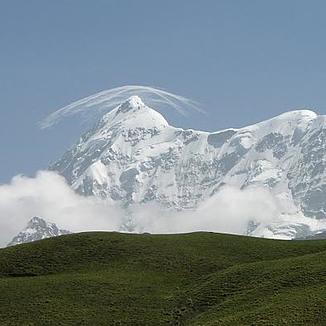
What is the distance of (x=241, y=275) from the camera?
7831cm

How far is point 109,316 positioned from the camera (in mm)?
71438

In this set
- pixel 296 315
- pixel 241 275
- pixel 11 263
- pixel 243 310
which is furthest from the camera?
pixel 11 263

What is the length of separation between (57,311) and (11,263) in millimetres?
19309

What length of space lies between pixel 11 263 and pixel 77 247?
832cm

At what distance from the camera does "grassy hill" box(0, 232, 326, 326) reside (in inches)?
2714

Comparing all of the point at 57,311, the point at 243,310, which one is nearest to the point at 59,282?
the point at 57,311

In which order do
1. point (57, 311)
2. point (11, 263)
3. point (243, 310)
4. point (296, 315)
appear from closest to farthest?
point (296, 315) → point (243, 310) → point (57, 311) → point (11, 263)

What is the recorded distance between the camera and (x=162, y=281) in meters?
81.5

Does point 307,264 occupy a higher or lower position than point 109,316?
higher

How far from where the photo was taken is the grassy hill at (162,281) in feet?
226

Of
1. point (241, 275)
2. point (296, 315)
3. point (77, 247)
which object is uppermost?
point (77, 247)

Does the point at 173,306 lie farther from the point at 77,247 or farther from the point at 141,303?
the point at 77,247

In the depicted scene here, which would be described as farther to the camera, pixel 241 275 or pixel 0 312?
pixel 241 275

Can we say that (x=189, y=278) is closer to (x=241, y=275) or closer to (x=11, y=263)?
(x=241, y=275)
